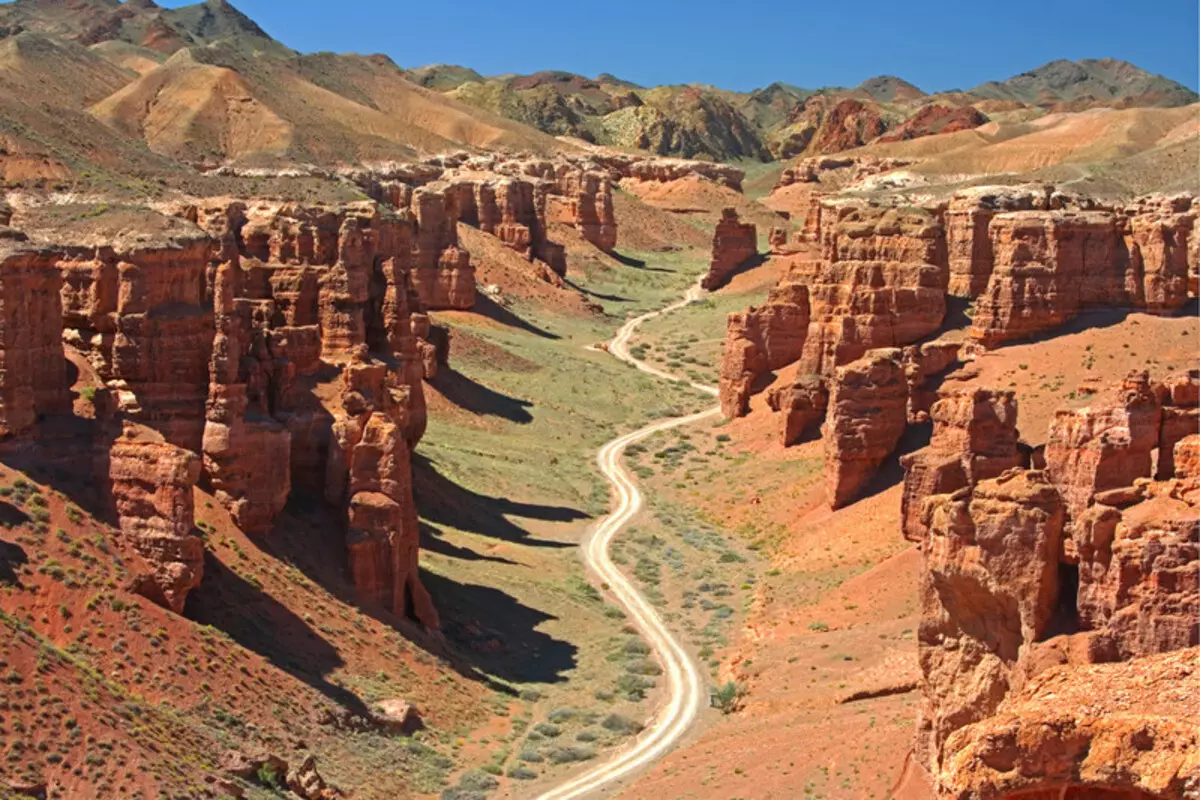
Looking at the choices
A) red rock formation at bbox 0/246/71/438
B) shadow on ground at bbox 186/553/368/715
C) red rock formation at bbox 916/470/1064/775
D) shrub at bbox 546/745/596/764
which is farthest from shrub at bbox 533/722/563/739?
red rock formation at bbox 916/470/1064/775

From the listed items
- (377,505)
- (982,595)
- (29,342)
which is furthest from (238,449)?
(982,595)

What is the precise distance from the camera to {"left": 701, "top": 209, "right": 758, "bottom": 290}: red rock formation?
351 ft

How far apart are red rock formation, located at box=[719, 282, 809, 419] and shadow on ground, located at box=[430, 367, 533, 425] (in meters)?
9.84

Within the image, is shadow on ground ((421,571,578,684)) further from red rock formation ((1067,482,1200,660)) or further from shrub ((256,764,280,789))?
red rock formation ((1067,482,1200,660))

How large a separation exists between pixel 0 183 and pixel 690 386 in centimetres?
3523

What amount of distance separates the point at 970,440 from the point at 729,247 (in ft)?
224

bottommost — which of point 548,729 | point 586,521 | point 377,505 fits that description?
point 548,729

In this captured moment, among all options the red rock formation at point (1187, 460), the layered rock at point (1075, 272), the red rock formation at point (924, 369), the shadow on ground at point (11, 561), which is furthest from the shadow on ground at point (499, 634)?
the layered rock at point (1075, 272)

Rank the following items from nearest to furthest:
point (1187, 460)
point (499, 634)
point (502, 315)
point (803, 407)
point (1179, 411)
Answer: point (1187, 460) → point (1179, 411) → point (499, 634) → point (803, 407) → point (502, 315)

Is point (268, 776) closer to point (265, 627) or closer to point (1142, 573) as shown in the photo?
point (265, 627)

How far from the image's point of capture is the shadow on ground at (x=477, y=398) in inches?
2697

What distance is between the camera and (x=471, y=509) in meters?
52.1

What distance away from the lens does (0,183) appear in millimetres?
57531

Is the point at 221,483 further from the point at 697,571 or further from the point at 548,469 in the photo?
the point at 548,469
